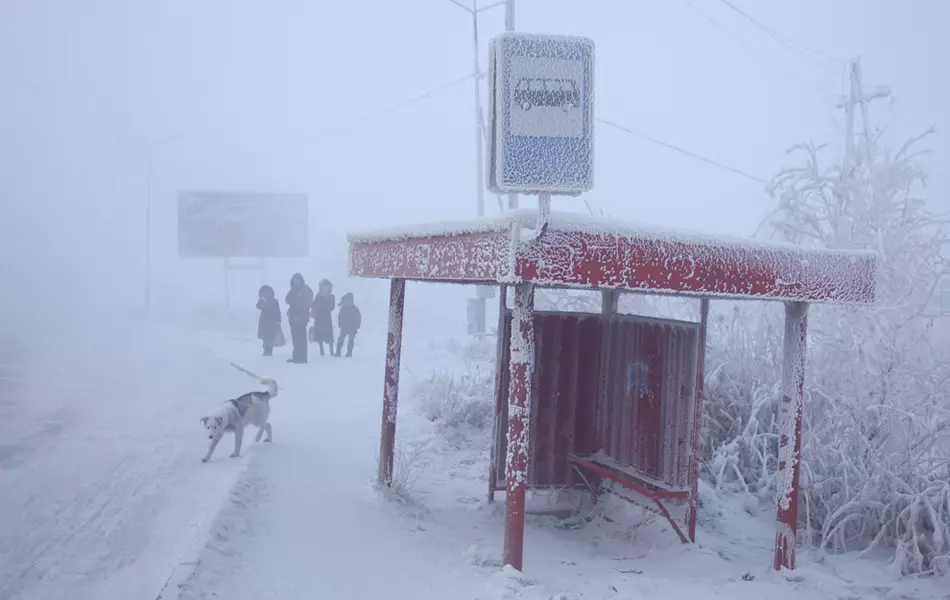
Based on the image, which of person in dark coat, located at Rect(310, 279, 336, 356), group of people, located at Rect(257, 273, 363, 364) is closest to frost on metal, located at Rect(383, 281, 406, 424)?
group of people, located at Rect(257, 273, 363, 364)

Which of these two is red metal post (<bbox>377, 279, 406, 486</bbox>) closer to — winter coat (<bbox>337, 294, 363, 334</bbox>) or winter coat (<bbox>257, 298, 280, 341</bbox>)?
winter coat (<bbox>337, 294, 363, 334</bbox>)

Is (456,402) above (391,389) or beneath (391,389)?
beneath

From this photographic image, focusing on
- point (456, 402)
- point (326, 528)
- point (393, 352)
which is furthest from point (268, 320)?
point (326, 528)

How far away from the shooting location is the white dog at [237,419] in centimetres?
705

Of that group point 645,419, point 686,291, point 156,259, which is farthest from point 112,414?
point 156,259

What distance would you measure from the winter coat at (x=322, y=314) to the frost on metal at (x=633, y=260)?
36.1 feet

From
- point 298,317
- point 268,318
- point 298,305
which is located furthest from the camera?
point 268,318

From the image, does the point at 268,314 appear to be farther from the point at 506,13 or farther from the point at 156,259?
the point at 156,259

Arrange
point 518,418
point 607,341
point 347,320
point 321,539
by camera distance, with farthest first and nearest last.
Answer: point 347,320 → point 607,341 → point 321,539 → point 518,418

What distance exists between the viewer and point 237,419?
7.20m

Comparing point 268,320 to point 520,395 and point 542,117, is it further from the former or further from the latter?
point 542,117

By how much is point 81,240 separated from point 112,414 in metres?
87.7

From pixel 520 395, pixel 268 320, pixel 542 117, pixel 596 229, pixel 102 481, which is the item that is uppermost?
pixel 542 117

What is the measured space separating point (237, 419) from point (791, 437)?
504 centimetres
